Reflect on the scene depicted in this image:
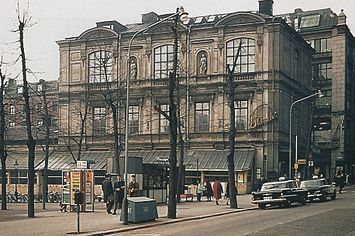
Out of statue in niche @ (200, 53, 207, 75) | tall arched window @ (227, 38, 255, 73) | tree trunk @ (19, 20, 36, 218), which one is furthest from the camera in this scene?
statue in niche @ (200, 53, 207, 75)

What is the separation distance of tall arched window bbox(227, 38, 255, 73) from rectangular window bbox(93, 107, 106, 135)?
49.7ft

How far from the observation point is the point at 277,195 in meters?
37.5

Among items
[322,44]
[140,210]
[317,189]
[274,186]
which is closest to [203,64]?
Result: [317,189]

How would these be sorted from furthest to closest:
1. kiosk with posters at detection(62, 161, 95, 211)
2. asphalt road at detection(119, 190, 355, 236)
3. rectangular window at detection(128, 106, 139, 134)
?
rectangular window at detection(128, 106, 139, 134) → kiosk with posters at detection(62, 161, 95, 211) → asphalt road at detection(119, 190, 355, 236)

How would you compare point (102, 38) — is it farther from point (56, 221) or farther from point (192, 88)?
point (56, 221)

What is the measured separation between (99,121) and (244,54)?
57.3ft

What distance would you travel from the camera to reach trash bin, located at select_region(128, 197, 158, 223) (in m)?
27.6

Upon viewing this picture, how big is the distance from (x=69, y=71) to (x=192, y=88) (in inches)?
583

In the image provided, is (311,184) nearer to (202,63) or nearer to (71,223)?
(71,223)

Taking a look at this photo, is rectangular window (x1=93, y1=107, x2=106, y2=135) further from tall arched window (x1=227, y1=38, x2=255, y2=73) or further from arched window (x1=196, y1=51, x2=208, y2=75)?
tall arched window (x1=227, y1=38, x2=255, y2=73)

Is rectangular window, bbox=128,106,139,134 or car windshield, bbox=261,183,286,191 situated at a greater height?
rectangular window, bbox=128,106,139,134

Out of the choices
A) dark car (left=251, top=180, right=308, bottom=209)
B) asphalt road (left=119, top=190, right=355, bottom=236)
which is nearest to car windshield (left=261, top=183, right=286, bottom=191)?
dark car (left=251, top=180, right=308, bottom=209)

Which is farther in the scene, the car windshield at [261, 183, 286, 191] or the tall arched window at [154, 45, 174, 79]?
the tall arched window at [154, 45, 174, 79]

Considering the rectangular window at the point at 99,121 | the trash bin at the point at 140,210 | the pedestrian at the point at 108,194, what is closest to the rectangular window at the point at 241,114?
the rectangular window at the point at 99,121
